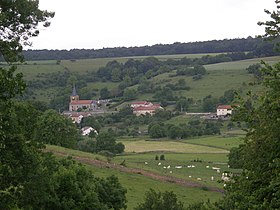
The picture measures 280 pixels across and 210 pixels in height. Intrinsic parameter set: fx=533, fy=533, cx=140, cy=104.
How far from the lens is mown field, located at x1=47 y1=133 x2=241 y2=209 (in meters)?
55.5

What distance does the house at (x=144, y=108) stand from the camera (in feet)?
573

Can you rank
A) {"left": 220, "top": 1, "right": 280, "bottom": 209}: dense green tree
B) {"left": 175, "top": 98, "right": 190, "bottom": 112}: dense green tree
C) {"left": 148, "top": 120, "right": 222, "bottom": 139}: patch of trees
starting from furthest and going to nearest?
{"left": 175, "top": 98, "right": 190, "bottom": 112}: dense green tree → {"left": 148, "top": 120, "right": 222, "bottom": 139}: patch of trees → {"left": 220, "top": 1, "right": 280, "bottom": 209}: dense green tree

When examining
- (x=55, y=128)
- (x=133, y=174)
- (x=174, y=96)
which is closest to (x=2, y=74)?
(x=133, y=174)

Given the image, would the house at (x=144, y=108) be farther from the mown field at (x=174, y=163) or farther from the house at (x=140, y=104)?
the mown field at (x=174, y=163)

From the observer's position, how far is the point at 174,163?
82.5m

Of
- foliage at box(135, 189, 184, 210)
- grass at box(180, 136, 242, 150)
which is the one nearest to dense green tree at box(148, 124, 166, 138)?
grass at box(180, 136, 242, 150)

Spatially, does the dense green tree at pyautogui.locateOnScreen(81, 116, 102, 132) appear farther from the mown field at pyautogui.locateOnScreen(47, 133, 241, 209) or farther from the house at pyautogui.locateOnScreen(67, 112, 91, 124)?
the mown field at pyautogui.locateOnScreen(47, 133, 241, 209)

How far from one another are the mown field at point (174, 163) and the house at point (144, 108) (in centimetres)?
4645

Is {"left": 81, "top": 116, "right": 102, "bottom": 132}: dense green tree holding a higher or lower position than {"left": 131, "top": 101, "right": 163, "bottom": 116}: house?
lower

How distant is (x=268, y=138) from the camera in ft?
52.8

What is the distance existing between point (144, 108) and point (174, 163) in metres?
95.4

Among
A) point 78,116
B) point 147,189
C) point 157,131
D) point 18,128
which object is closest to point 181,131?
point 157,131

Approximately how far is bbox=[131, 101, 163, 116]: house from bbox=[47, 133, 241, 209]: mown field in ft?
152

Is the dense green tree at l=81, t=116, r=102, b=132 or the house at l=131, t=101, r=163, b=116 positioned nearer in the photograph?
the dense green tree at l=81, t=116, r=102, b=132
